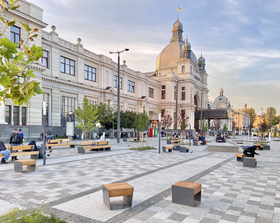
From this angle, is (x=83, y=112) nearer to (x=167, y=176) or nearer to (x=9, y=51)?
(x=167, y=176)

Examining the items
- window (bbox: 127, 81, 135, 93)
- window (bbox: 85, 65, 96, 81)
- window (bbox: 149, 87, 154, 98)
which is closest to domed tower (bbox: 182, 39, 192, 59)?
window (bbox: 149, 87, 154, 98)

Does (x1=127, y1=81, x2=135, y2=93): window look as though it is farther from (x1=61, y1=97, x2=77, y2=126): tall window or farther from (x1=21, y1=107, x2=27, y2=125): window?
(x1=21, y1=107, x2=27, y2=125): window

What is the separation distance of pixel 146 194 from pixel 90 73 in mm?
35509

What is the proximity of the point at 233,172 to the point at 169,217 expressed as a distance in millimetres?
6328

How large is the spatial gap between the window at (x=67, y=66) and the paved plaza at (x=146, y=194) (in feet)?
85.4

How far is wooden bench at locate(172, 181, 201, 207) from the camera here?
5.94 metres

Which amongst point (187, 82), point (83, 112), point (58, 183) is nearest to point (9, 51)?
point (58, 183)

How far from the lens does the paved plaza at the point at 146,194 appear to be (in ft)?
17.5

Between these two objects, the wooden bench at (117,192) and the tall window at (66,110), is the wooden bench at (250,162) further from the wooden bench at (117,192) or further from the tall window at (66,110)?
the tall window at (66,110)

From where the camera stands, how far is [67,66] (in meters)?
35.5

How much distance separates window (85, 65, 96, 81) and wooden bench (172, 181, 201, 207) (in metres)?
35.4

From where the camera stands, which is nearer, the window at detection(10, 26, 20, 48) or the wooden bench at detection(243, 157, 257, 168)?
the wooden bench at detection(243, 157, 257, 168)

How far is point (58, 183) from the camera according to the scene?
26.4 ft

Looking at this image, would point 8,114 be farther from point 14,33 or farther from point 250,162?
point 250,162
